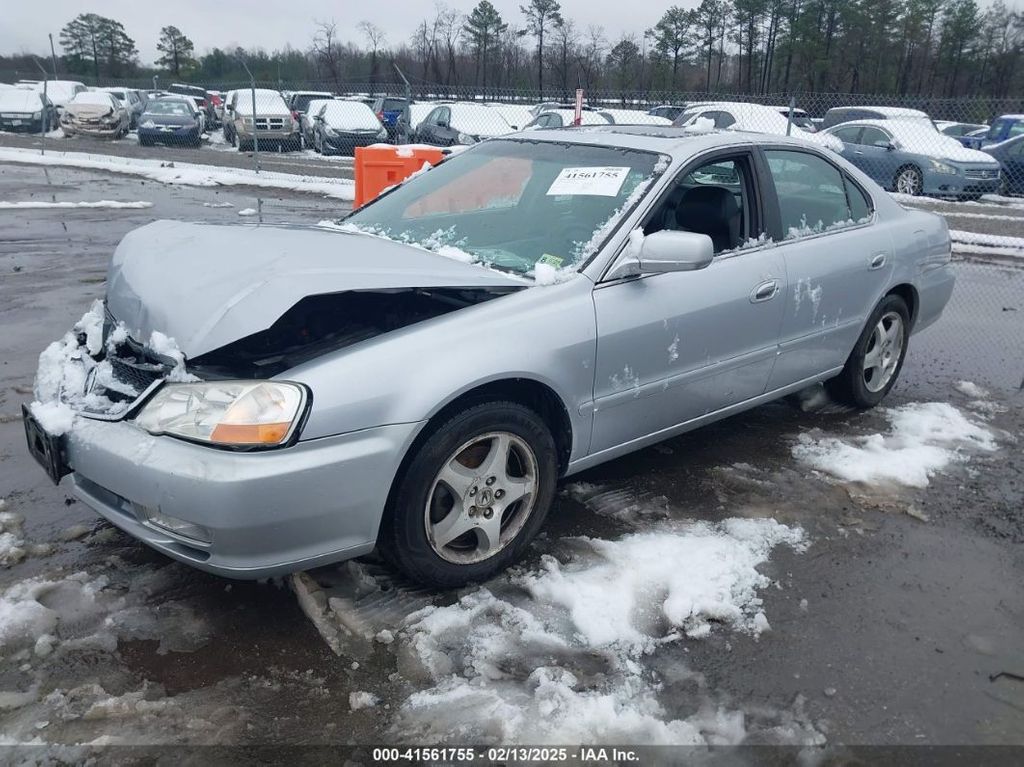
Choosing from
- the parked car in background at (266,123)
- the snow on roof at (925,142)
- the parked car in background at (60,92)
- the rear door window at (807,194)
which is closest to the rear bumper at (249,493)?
the rear door window at (807,194)

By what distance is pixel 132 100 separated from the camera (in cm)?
3039

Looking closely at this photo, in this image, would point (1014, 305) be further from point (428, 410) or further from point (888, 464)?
point (428, 410)

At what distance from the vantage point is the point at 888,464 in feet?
13.0

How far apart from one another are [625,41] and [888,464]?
52.5 meters

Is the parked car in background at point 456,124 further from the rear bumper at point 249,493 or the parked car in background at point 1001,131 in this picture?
the rear bumper at point 249,493

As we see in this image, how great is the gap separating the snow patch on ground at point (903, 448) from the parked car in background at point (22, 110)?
28744 millimetres

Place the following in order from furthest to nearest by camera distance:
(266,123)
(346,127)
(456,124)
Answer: (266,123) → (346,127) → (456,124)

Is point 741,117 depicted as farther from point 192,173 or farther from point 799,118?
point 192,173

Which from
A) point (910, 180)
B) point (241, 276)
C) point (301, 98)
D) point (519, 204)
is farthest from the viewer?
point (301, 98)

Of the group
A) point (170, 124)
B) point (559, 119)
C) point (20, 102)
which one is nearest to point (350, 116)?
point (170, 124)

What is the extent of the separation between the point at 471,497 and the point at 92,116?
2644cm

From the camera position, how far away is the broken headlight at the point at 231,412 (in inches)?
92.7

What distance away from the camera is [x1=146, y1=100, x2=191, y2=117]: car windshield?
903 inches

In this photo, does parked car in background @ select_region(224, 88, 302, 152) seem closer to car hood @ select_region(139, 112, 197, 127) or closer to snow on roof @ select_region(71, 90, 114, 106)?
car hood @ select_region(139, 112, 197, 127)
